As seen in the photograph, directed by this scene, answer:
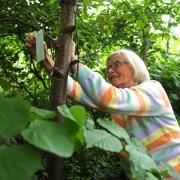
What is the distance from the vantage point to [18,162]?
3.11 ft

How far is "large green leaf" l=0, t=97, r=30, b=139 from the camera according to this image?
96 cm

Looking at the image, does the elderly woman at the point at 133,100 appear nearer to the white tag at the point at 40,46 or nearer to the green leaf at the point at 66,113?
the white tag at the point at 40,46

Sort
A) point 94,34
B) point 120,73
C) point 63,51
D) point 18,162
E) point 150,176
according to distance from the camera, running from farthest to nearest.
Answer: point 94,34, point 120,73, point 63,51, point 150,176, point 18,162

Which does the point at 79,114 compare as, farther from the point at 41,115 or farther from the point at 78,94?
the point at 78,94

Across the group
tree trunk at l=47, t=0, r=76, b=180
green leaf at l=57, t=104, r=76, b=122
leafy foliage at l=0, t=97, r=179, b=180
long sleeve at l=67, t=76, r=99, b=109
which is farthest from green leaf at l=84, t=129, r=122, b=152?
long sleeve at l=67, t=76, r=99, b=109

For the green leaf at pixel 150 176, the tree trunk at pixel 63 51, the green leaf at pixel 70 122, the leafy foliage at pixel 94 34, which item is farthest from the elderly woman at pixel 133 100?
the green leaf at pixel 70 122

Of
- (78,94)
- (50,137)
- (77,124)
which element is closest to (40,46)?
(78,94)

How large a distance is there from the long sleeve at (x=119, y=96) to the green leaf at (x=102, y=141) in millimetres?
645

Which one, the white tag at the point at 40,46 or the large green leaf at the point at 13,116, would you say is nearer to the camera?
the large green leaf at the point at 13,116

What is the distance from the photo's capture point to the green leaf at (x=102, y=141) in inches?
45.3

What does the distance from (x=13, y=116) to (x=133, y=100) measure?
1.06 m

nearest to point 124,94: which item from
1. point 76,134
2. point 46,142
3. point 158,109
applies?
point 158,109

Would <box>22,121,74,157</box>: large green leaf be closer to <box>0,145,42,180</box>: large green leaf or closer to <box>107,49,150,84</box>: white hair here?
<box>0,145,42,180</box>: large green leaf

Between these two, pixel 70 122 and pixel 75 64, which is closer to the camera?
pixel 70 122
